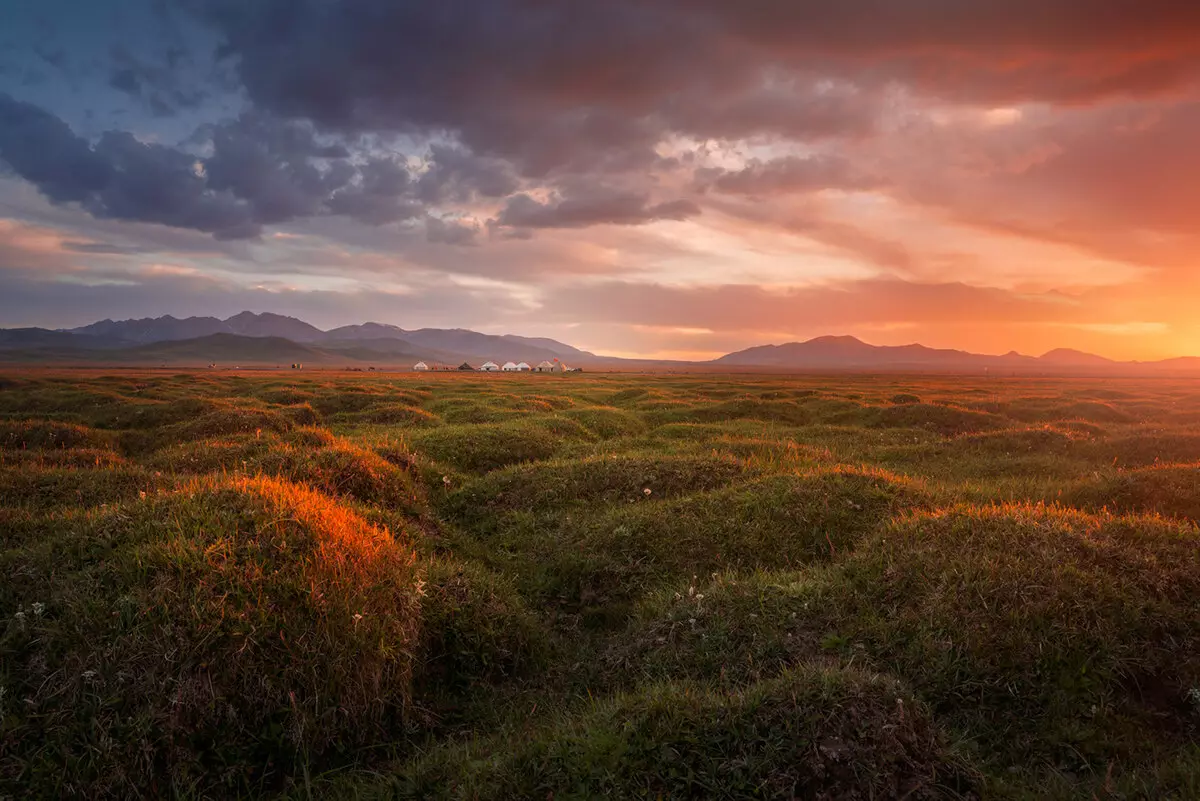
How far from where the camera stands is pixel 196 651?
5.52 m

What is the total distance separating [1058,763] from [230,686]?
7.38m

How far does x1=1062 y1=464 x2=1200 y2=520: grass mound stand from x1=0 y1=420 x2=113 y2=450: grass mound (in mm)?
27196

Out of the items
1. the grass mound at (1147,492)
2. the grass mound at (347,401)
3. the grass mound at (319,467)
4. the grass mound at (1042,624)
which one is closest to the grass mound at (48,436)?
the grass mound at (319,467)

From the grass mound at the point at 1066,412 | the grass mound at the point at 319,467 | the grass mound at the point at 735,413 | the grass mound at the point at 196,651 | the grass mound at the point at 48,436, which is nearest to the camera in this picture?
the grass mound at the point at 196,651

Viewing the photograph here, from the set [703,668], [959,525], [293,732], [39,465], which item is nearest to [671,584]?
[703,668]

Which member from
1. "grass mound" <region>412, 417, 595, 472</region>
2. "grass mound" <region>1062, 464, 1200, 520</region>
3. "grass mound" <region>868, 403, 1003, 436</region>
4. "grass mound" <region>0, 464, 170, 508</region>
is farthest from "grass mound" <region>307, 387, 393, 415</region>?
"grass mound" <region>1062, 464, 1200, 520</region>

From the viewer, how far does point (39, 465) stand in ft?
47.0

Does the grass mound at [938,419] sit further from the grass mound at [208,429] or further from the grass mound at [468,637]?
the grass mound at [208,429]

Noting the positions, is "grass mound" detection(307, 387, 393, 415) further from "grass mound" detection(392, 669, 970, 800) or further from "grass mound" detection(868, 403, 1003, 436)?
"grass mound" detection(392, 669, 970, 800)

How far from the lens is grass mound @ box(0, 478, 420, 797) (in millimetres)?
5000

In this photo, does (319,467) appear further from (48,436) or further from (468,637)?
(48,436)

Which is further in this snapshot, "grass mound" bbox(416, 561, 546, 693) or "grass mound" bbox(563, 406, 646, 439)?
"grass mound" bbox(563, 406, 646, 439)

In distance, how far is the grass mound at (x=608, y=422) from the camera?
25.5 metres

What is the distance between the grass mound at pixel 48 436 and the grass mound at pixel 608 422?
1698 centimetres
